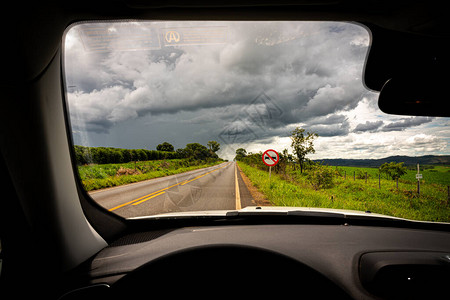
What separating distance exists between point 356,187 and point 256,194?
169cm

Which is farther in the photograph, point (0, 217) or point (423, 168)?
point (423, 168)

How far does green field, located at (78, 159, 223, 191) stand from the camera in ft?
8.38

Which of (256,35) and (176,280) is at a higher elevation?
(256,35)

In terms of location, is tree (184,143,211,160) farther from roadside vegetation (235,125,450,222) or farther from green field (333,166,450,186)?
green field (333,166,450,186)

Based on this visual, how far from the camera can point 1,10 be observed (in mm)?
1461

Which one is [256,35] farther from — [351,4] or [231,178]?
[231,178]

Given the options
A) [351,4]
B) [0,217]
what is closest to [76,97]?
[0,217]

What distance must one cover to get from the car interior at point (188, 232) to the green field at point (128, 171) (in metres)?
0.30

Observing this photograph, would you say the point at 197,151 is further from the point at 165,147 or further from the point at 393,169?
the point at 393,169

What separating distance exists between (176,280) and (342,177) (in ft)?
9.90

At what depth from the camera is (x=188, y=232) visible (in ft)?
8.03

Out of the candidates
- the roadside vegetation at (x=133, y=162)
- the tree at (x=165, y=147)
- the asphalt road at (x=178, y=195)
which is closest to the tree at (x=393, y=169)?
the asphalt road at (x=178, y=195)

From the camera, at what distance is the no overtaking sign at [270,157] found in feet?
11.4

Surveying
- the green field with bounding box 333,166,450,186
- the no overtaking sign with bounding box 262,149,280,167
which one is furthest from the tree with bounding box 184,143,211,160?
the green field with bounding box 333,166,450,186
